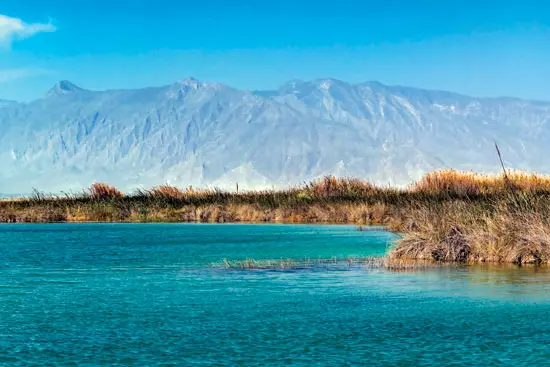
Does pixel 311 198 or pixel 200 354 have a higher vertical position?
pixel 311 198

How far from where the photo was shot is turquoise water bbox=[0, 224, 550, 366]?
10516mm

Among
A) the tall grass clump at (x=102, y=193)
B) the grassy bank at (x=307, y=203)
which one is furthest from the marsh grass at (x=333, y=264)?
the tall grass clump at (x=102, y=193)

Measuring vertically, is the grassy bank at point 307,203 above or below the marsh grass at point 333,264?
above

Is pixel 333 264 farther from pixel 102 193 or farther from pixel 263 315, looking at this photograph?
pixel 102 193

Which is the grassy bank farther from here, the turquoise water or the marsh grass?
the turquoise water

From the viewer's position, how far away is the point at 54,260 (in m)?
21.6

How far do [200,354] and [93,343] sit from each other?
1399 millimetres

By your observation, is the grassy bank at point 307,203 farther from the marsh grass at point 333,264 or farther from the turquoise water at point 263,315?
the turquoise water at point 263,315

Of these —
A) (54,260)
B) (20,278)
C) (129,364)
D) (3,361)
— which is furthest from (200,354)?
(54,260)

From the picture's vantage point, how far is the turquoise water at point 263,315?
34.5 feet

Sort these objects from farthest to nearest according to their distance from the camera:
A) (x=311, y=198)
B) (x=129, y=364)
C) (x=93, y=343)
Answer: (x=311, y=198) < (x=93, y=343) < (x=129, y=364)

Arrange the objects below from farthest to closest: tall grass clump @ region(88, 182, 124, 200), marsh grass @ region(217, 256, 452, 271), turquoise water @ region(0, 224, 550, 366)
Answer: tall grass clump @ region(88, 182, 124, 200), marsh grass @ region(217, 256, 452, 271), turquoise water @ region(0, 224, 550, 366)

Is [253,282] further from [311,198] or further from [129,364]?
[311,198]

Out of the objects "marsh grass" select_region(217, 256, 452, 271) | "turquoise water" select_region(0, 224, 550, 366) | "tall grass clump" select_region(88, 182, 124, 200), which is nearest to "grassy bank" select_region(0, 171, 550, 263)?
"tall grass clump" select_region(88, 182, 124, 200)
